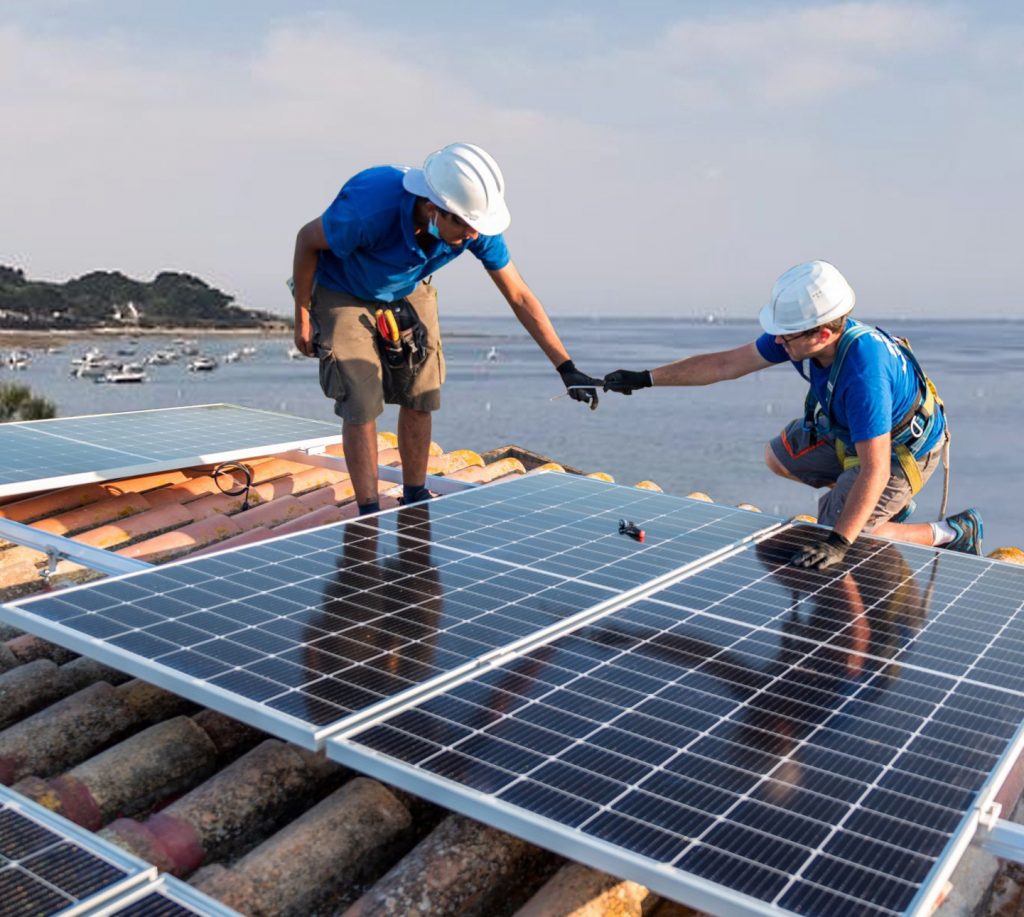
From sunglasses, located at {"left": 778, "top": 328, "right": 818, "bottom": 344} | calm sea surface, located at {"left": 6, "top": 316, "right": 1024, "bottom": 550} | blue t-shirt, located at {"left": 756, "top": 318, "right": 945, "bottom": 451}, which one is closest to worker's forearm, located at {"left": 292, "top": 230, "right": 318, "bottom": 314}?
sunglasses, located at {"left": 778, "top": 328, "right": 818, "bottom": 344}

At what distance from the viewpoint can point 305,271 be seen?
22.0ft

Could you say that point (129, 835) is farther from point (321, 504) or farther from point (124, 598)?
point (321, 504)

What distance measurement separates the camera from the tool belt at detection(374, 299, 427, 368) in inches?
276

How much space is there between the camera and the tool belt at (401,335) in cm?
701

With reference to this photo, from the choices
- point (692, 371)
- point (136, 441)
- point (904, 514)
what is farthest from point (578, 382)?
point (136, 441)

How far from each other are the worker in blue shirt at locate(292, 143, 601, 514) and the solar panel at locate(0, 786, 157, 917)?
3957mm

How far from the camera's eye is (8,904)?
103 inches

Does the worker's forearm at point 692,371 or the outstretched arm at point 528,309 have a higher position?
the outstretched arm at point 528,309

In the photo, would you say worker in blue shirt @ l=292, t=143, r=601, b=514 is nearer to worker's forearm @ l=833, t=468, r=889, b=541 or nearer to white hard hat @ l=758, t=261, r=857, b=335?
white hard hat @ l=758, t=261, r=857, b=335

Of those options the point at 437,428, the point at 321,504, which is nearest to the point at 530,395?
the point at 437,428

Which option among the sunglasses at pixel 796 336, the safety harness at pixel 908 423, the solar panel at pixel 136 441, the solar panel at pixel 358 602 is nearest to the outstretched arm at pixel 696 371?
the safety harness at pixel 908 423

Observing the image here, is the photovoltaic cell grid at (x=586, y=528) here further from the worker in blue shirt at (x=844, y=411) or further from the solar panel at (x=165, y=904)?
the solar panel at (x=165, y=904)

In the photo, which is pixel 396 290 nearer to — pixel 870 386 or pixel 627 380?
pixel 627 380

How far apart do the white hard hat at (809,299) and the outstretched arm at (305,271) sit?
8.39 feet
